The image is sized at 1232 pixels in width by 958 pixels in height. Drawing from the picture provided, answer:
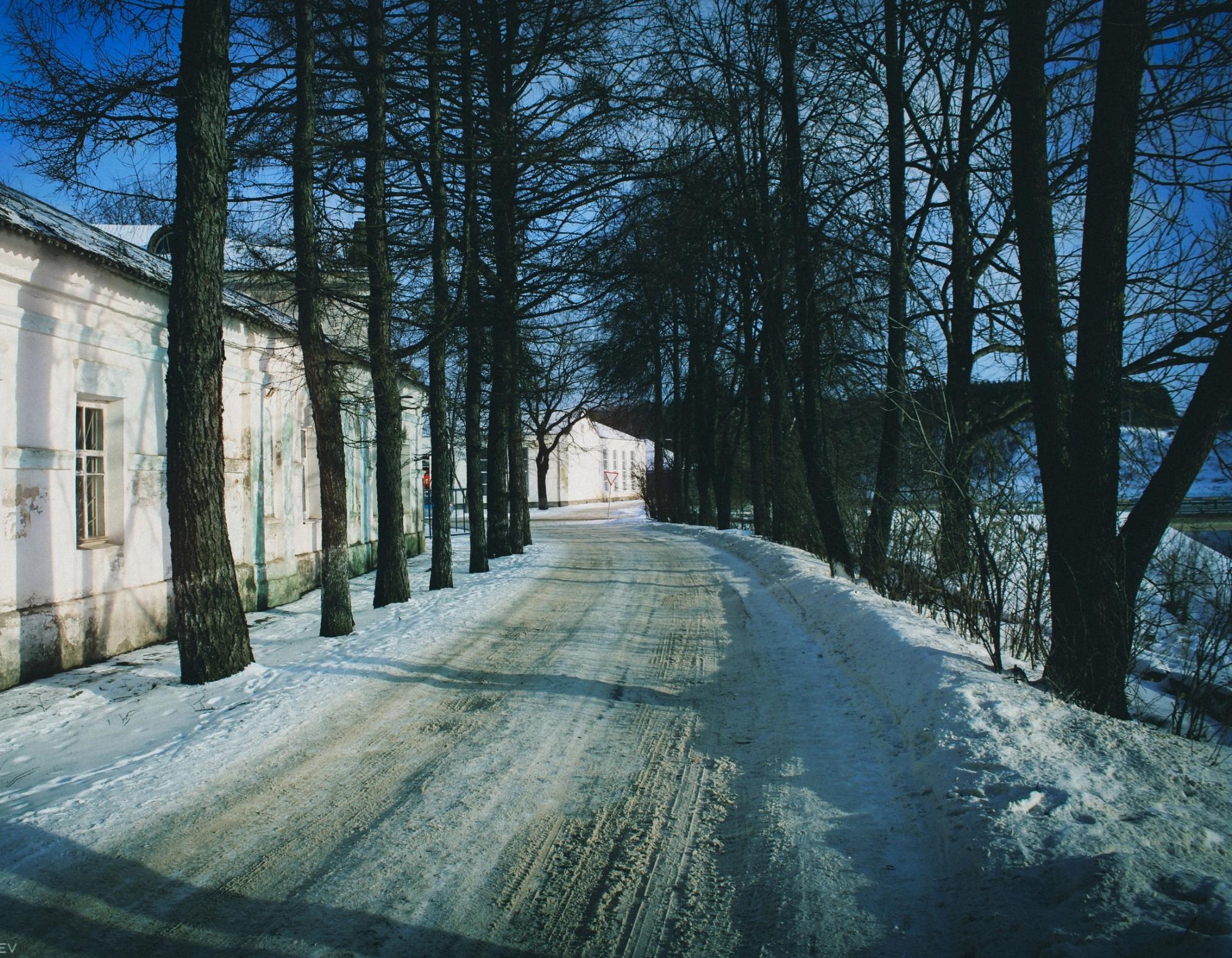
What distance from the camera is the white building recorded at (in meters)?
6.93

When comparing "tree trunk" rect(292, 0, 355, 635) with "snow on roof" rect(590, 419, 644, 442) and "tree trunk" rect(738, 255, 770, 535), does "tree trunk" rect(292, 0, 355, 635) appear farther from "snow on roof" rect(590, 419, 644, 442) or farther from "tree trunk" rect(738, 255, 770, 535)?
"snow on roof" rect(590, 419, 644, 442)

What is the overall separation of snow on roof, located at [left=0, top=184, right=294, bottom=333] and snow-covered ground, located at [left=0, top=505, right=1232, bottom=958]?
4.23 m

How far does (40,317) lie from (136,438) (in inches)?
75.0

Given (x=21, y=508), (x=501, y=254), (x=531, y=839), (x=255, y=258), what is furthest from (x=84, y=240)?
(x=531, y=839)

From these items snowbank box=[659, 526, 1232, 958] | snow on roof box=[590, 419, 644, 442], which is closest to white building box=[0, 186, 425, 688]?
snowbank box=[659, 526, 1232, 958]

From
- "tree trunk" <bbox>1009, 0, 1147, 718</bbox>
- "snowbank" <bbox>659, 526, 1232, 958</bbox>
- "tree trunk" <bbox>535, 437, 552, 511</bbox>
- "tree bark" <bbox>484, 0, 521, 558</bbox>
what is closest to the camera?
"snowbank" <bbox>659, 526, 1232, 958</bbox>

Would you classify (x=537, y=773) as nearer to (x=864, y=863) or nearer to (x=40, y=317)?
(x=864, y=863)

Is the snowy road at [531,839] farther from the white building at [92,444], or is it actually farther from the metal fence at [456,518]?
the metal fence at [456,518]

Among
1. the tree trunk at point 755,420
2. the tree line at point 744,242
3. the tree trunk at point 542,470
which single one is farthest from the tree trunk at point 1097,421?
the tree trunk at point 542,470

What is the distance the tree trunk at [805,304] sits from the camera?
1165 cm

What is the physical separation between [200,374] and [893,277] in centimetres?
948

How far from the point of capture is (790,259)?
39.8 ft

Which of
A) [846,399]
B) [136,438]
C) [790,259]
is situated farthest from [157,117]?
[846,399]

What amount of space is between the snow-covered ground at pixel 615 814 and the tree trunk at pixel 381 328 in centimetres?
352
